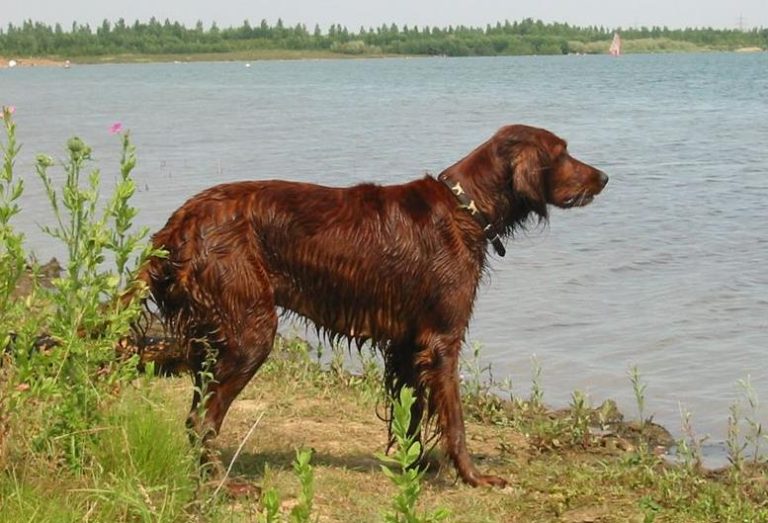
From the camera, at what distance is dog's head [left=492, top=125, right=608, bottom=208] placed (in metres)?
5.77

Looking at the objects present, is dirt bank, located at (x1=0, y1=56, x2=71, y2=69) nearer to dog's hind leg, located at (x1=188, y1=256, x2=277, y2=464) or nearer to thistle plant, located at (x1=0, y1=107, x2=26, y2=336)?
dog's hind leg, located at (x1=188, y1=256, x2=277, y2=464)

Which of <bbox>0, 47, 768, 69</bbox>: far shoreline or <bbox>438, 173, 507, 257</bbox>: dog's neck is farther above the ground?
<bbox>438, 173, 507, 257</bbox>: dog's neck

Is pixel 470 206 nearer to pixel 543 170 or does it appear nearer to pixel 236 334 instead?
pixel 543 170

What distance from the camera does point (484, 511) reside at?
209 inches

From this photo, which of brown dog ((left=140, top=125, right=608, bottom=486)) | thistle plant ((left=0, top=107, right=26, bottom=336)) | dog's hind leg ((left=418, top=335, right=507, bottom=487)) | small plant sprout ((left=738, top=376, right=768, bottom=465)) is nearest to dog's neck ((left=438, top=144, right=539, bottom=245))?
brown dog ((left=140, top=125, right=608, bottom=486))

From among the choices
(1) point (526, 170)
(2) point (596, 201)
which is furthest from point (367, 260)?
(2) point (596, 201)

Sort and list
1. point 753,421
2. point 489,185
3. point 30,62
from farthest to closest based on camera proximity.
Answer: point 30,62 < point 753,421 < point 489,185

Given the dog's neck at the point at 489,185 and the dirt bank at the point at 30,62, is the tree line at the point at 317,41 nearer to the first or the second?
the dirt bank at the point at 30,62

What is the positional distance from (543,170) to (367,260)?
102cm

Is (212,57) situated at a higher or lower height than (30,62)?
lower

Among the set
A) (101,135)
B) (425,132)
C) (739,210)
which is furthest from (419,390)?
(101,135)

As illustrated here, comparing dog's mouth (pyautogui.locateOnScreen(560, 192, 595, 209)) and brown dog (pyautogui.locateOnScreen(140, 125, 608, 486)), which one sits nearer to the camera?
brown dog (pyautogui.locateOnScreen(140, 125, 608, 486))

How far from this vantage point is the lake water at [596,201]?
366 inches

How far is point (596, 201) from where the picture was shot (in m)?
16.9
